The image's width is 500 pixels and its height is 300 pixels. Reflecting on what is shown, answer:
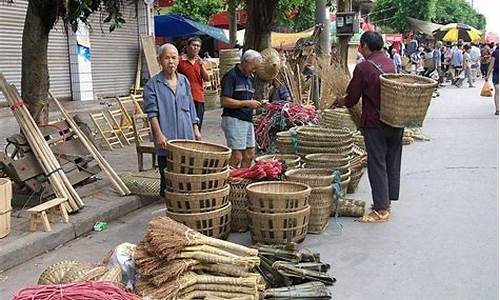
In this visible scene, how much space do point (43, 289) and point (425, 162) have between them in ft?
22.7

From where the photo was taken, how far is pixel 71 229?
18.3 feet

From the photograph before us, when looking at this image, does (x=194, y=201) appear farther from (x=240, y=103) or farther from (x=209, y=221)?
(x=240, y=103)

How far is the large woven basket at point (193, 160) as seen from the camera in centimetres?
481

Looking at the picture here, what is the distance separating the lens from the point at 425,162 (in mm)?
9016

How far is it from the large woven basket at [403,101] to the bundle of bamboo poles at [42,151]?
311 centimetres

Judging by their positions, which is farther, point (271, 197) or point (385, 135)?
point (385, 135)

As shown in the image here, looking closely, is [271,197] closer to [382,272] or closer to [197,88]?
[382,272]

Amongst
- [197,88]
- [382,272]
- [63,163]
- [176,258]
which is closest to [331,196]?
[382,272]

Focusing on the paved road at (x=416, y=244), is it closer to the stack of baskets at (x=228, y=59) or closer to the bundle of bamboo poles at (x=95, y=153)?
the bundle of bamboo poles at (x=95, y=153)

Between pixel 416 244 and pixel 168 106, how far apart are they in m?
2.51

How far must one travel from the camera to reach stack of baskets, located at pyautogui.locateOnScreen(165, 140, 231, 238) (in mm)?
4852

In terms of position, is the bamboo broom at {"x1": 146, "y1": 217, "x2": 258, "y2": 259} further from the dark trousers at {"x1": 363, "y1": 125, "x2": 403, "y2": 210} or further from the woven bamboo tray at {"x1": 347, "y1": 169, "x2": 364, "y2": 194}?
the woven bamboo tray at {"x1": 347, "y1": 169, "x2": 364, "y2": 194}

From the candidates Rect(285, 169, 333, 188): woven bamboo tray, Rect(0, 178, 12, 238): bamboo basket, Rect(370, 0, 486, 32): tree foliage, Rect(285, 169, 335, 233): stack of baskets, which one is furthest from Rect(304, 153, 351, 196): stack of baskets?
Rect(370, 0, 486, 32): tree foliage

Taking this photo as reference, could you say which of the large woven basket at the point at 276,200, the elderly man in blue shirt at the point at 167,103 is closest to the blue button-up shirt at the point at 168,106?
the elderly man in blue shirt at the point at 167,103
